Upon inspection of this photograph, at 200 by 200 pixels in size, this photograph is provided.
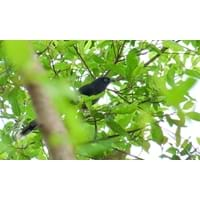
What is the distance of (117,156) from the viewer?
95 centimetres

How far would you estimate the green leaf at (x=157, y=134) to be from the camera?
843 mm

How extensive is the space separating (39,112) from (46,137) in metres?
0.01

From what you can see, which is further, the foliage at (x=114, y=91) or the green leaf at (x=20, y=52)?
the foliage at (x=114, y=91)

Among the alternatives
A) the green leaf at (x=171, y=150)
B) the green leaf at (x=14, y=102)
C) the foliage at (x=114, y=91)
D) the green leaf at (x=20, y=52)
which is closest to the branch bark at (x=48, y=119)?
the green leaf at (x=20, y=52)

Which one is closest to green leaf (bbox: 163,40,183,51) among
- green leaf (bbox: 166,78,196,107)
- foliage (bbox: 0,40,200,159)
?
foliage (bbox: 0,40,200,159)

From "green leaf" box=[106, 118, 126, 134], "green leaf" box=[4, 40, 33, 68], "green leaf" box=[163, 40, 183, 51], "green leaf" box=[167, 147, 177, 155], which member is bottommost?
"green leaf" box=[167, 147, 177, 155]

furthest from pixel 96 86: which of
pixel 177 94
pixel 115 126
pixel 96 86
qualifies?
pixel 177 94

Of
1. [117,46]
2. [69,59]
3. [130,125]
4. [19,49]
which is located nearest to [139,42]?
[117,46]

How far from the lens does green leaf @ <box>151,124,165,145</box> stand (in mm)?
843

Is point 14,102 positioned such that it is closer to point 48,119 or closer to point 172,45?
point 172,45

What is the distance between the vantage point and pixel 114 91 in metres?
1.25

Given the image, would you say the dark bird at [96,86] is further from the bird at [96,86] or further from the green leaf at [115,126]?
the green leaf at [115,126]

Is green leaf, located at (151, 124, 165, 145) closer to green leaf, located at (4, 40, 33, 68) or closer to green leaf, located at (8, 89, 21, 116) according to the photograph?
green leaf, located at (8, 89, 21, 116)
